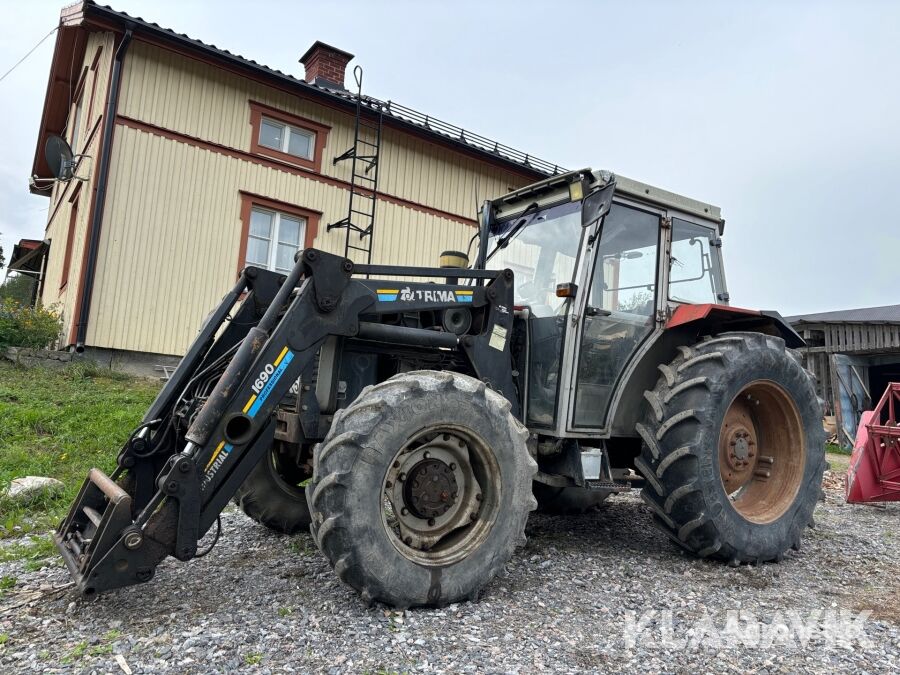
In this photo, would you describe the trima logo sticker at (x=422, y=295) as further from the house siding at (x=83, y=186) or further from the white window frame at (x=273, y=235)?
the white window frame at (x=273, y=235)

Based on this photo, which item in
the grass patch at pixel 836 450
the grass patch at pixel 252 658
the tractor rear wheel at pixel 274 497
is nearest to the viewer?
the grass patch at pixel 252 658

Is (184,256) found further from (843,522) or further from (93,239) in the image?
(843,522)

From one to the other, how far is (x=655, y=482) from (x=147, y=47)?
405 inches

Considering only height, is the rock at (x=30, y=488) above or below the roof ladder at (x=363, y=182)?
below

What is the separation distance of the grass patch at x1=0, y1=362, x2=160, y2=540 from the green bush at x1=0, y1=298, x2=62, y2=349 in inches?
23.6

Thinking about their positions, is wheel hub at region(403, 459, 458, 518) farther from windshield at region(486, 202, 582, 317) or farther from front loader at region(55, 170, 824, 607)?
windshield at region(486, 202, 582, 317)

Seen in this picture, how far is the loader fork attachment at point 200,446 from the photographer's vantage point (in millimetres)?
2893

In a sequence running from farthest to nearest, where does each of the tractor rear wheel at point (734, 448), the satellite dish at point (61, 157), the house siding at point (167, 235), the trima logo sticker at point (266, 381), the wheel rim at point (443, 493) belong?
the satellite dish at point (61, 157) → the house siding at point (167, 235) → the tractor rear wheel at point (734, 448) → the wheel rim at point (443, 493) → the trima logo sticker at point (266, 381)

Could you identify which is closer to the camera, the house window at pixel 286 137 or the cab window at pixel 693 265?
the cab window at pixel 693 265

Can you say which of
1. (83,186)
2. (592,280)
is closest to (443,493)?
(592,280)

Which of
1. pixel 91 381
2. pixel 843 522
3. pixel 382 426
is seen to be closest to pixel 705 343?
pixel 382 426

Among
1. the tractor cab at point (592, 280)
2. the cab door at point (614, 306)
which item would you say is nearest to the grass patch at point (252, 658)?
the tractor cab at point (592, 280)

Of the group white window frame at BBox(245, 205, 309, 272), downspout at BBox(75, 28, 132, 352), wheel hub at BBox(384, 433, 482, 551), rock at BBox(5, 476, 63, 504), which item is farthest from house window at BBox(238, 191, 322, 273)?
wheel hub at BBox(384, 433, 482, 551)

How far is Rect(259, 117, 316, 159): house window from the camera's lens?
1186cm
